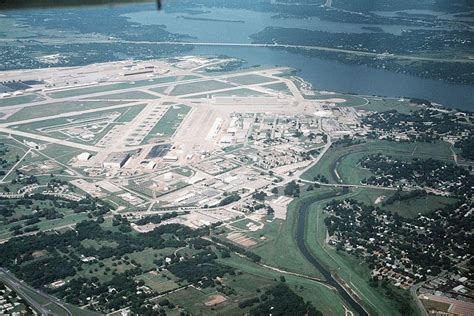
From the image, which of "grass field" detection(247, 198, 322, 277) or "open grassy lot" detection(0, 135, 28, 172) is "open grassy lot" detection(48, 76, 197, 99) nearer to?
"open grassy lot" detection(0, 135, 28, 172)

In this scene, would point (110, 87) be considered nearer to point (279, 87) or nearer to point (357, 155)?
point (279, 87)

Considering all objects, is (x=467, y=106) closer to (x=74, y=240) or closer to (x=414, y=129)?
(x=414, y=129)

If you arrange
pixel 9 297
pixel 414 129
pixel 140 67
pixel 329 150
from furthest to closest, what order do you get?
pixel 140 67
pixel 414 129
pixel 329 150
pixel 9 297

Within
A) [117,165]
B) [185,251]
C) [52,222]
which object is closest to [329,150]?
[117,165]

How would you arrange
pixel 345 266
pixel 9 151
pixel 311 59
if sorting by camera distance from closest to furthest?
pixel 345 266
pixel 9 151
pixel 311 59

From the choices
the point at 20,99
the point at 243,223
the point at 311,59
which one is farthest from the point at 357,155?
the point at 311,59

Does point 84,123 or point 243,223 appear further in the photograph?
point 84,123

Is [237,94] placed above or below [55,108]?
above
